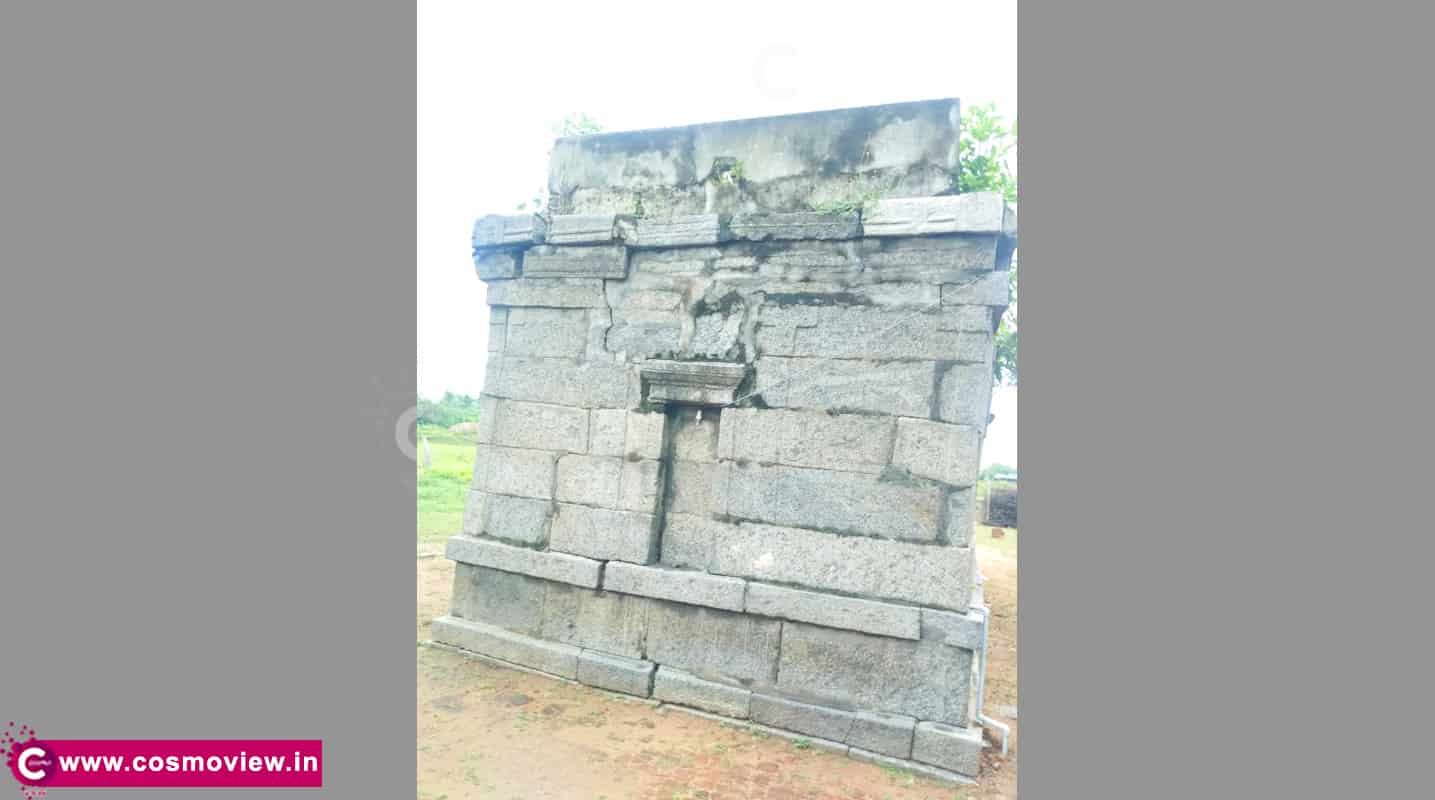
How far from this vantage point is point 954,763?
4461 millimetres

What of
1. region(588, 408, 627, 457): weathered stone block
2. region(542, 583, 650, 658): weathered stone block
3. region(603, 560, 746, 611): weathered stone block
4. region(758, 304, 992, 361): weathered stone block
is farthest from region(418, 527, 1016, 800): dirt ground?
region(758, 304, 992, 361): weathered stone block

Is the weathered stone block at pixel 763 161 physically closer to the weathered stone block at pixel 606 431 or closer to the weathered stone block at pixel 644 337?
the weathered stone block at pixel 644 337

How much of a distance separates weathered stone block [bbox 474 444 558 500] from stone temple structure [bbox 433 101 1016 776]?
0.02 metres

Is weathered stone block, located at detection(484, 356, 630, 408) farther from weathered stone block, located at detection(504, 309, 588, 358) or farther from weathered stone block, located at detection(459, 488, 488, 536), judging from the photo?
weathered stone block, located at detection(459, 488, 488, 536)

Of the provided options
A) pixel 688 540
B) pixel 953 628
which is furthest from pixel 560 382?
pixel 953 628

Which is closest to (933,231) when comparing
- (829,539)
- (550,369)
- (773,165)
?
(773,165)

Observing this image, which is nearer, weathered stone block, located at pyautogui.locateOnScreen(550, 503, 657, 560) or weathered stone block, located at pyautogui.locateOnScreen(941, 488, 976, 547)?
weathered stone block, located at pyautogui.locateOnScreen(941, 488, 976, 547)

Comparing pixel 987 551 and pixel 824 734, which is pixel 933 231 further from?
pixel 987 551

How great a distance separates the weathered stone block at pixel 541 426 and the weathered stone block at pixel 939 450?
241 cm

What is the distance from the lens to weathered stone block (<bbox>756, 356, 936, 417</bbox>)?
15.7 ft

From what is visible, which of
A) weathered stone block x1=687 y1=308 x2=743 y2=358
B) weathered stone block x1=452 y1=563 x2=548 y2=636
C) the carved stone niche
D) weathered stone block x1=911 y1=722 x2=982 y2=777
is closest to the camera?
weathered stone block x1=911 y1=722 x2=982 y2=777

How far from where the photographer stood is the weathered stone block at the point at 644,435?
5.39 metres

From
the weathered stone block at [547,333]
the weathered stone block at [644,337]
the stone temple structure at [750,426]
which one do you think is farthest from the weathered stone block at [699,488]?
the weathered stone block at [547,333]

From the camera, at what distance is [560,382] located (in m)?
5.77
